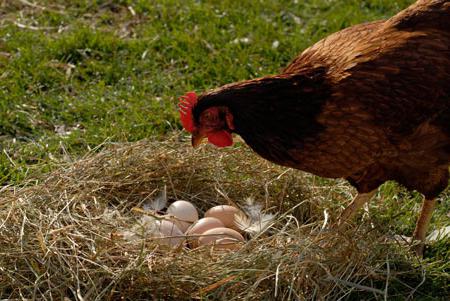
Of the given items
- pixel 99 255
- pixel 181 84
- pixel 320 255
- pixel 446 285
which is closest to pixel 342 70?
pixel 320 255

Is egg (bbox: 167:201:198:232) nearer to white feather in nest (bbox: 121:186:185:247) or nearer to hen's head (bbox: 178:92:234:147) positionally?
white feather in nest (bbox: 121:186:185:247)

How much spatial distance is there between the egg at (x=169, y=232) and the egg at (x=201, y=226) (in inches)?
2.0

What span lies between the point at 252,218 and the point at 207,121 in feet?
2.04

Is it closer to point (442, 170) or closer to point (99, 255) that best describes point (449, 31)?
point (442, 170)

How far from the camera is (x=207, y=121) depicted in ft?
11.5

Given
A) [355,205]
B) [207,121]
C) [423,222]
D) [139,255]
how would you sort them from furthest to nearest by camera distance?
1. [423,222]
2. [355,205]
3. [207,121]
4. [139,255]

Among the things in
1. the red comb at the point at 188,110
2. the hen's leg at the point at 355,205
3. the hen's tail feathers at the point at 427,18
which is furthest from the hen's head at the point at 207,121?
the hen's tail feathers at the point at 427,18

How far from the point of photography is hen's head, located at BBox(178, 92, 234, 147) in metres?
3.49

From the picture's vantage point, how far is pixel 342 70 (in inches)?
137

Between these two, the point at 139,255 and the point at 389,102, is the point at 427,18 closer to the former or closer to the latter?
the point at 389,102

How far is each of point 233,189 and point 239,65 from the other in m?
1.50

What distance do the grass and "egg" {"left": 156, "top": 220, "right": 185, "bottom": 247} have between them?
29.9 inches

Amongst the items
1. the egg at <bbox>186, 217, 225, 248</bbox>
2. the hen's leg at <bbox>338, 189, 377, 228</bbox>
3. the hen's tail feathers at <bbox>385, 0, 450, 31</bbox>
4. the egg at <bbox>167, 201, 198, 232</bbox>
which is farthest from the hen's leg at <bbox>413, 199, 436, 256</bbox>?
the egg at <bbox>167, 201, 198, 232</bbox>

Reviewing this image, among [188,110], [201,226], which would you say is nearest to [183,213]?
[201,226]
